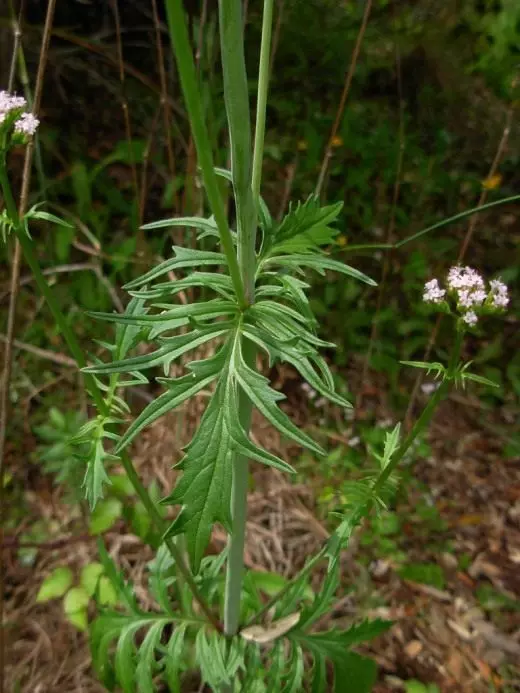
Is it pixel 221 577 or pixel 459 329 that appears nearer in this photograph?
pixel 459 329

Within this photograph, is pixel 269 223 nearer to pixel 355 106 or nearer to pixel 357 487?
pixel 357 487

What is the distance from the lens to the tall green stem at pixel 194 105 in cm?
62

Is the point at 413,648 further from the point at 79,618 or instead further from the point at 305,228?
the point at 305,228

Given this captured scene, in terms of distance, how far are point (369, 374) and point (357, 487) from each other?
144 cm

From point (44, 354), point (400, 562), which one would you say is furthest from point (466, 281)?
point (44, 354)

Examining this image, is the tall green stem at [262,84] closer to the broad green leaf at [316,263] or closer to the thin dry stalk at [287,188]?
the broad green leaf at [316,263]

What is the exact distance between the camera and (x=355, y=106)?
319cm

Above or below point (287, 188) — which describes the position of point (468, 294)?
below

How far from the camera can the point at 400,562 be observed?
2121mm

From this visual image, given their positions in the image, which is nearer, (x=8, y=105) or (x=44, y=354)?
(x=8, y=105)

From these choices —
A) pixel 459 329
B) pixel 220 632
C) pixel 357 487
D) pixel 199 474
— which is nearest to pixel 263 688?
pixel 220 632

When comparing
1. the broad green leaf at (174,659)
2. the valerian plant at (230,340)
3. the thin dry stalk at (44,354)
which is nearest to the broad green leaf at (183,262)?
the valerian plant at (230,340)

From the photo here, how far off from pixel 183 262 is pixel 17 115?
327 millimetres

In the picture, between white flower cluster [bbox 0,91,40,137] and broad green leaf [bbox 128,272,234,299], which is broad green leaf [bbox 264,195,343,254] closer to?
broad green leaf [bbox 128,272,234,299]
